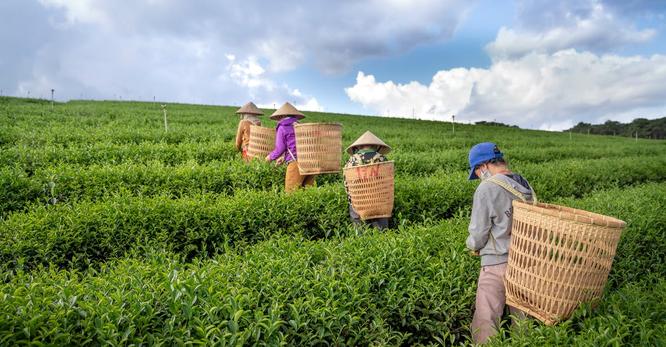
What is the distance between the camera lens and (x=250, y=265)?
3918mm

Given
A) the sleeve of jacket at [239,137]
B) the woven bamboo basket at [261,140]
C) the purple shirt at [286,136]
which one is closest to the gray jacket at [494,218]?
the purple shirt at [286,136]

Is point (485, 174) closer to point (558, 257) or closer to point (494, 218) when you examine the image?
point (494, 218)

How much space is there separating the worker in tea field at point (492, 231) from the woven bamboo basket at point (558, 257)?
274 mm

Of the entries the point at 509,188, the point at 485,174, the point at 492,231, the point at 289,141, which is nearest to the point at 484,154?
the point at 485,174

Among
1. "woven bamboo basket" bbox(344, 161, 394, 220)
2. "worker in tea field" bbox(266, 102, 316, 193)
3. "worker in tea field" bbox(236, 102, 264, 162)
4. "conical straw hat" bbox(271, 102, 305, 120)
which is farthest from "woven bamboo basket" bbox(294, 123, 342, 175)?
"worker in tea field" bbox(236, 102, 264, 162)

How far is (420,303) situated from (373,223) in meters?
2.11

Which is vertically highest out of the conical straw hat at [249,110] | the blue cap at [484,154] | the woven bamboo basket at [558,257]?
the conical straw hat at [249,110]

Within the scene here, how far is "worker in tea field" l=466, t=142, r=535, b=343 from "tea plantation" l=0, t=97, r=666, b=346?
27cm

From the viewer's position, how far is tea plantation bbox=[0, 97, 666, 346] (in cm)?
285

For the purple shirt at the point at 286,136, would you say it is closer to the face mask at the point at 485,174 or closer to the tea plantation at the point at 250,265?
the tea plantation at the point at 250,265

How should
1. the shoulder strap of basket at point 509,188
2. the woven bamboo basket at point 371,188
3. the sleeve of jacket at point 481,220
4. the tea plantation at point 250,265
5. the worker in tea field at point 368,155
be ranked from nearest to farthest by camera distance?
the tea plantation at point 250,265, the shoulder strap of basket at point 509,188, the sleeve of jacket at point 481,220, the woven bamboo basket at point 371,188, the worker in tea field at point 368,155

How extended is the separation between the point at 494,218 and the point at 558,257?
720mm

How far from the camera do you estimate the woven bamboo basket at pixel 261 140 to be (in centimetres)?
849

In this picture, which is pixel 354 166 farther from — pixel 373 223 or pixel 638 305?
pixel 638 305
